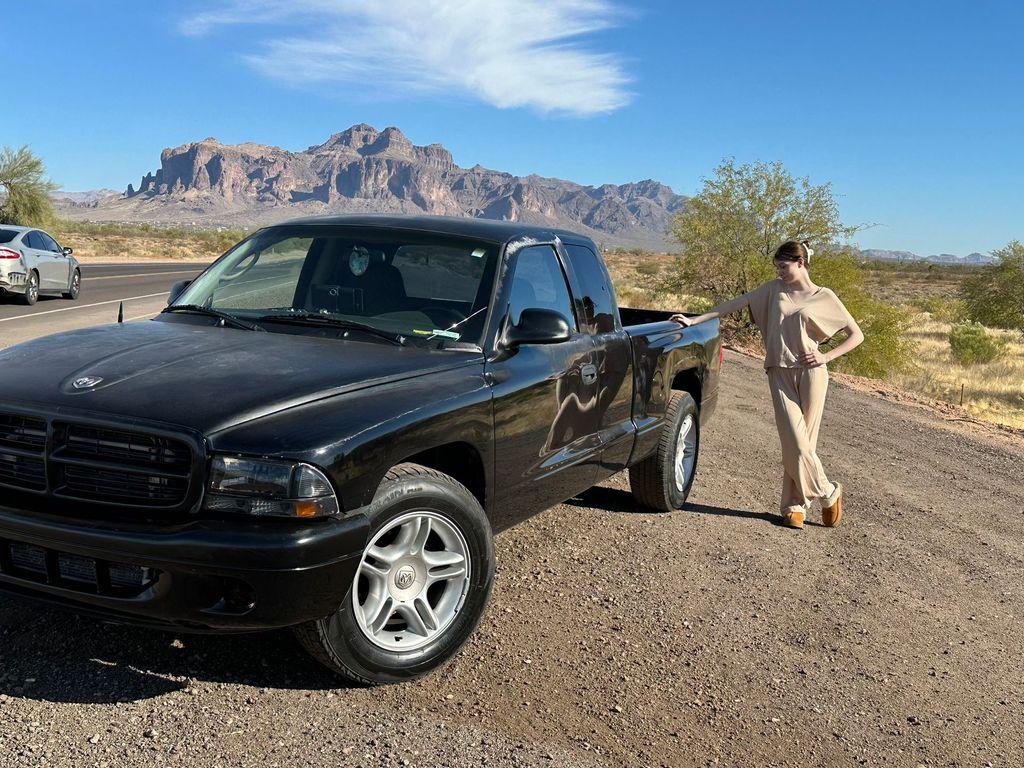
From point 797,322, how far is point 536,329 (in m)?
2.81

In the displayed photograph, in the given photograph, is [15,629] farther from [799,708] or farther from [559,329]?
[799,708]

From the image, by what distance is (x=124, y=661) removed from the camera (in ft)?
12.1

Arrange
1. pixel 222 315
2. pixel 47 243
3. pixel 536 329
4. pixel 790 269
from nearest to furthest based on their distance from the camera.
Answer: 1. pixel 536 329
2. pixel 222 315
3. pixel 790 269
4. pixel 47 243

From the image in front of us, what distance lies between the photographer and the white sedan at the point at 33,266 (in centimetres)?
1891

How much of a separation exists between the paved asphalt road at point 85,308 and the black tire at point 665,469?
252 inches

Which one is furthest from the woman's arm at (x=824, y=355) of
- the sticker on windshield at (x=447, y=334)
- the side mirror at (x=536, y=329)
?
the sticker on windshield at (x=447, y=334)

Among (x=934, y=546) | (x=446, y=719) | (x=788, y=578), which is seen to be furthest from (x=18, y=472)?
(x=934, y=546)

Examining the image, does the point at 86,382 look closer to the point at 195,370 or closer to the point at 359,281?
the point at 195,370

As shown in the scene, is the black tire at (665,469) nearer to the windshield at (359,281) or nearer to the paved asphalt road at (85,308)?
the windshield at (359,281)

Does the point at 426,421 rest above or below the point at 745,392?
above

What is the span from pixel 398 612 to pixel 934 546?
425 cm

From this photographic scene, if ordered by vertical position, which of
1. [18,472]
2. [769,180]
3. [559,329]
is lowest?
[18,472]

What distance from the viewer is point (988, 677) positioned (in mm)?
4273

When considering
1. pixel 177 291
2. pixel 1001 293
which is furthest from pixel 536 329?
pixel 1001 293
